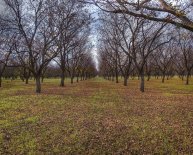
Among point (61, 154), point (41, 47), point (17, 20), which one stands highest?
point (17, 20)

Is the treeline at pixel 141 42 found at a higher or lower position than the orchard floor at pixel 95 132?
higher

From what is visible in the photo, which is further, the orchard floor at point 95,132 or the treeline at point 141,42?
the treeline at point 141,42

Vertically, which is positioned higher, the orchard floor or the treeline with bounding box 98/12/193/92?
the treeline with bounding box 98/12/193/92

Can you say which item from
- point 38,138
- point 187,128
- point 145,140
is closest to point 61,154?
point 38,138

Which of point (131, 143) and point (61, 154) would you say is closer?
point (61, 154)

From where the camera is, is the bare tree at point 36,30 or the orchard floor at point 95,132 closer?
the orchard floor at point 95,132

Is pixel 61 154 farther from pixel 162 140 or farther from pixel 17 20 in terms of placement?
pixel 17 20

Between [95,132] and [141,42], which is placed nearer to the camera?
[95,132]

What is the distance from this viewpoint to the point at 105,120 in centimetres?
1372

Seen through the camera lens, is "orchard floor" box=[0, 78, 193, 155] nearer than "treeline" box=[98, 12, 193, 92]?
Yes

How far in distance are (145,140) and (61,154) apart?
2.98 metres

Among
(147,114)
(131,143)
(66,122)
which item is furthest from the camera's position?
(147,114)

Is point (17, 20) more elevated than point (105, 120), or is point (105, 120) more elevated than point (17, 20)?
point (17, 20)

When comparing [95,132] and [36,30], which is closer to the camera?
[95,132]
